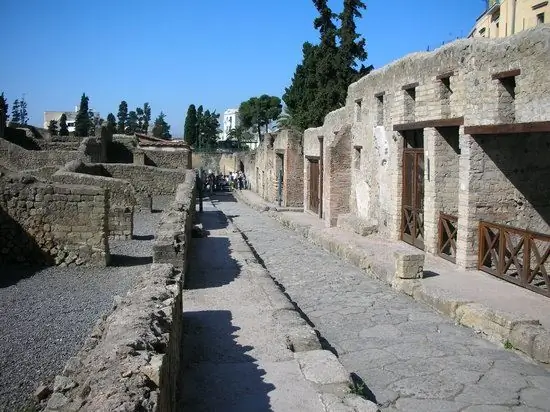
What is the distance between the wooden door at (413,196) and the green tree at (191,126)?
212ft

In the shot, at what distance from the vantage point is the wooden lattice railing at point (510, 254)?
835 centimetres

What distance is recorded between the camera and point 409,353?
21.0 ft

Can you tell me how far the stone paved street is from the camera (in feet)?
17.0

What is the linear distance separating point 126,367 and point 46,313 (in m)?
4.68

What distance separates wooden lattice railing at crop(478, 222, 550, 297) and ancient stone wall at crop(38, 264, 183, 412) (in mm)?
6006

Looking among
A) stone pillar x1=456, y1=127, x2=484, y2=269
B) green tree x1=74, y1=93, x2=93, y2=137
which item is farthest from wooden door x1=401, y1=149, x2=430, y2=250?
green tree x1=74, y1=93, x2=93, y2=137

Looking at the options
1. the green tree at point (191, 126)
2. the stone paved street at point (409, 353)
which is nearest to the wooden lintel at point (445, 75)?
the stone paved street at point (409, 353)

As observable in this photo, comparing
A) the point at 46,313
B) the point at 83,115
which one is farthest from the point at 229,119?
the point at 46,313

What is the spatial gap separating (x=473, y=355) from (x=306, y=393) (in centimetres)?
264

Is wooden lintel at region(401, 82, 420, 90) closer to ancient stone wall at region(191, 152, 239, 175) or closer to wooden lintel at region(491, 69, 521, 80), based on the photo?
wooden lintel at region(491, 69, 521, 80)

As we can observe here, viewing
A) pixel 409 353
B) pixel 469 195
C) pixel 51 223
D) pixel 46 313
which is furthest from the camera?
pixel 51 223

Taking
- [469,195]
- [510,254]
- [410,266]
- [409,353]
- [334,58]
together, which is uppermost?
Result: [334,58]

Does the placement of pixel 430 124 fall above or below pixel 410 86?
below

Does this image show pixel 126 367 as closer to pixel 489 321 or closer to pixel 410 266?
pixel 489 321
